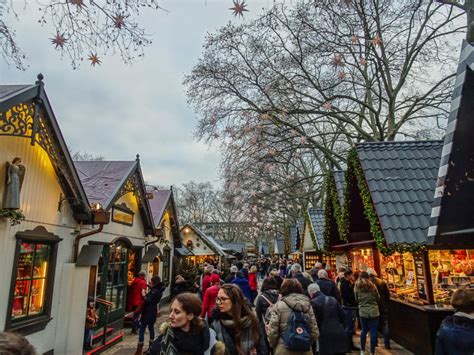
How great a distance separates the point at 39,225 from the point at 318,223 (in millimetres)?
12843

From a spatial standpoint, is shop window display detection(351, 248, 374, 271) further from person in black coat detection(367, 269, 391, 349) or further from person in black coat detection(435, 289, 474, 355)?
person in black coat detection(435, 289, 474, 355)

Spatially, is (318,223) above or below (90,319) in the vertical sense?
above

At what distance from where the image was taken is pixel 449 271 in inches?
253

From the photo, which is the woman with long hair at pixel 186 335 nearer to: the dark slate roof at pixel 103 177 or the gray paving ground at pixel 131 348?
the gray paving ground at pixel 131 348

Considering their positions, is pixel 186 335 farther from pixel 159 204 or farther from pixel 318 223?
pixel 318 223

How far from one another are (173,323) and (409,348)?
663cm

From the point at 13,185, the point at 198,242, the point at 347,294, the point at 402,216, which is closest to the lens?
the point at 13,185

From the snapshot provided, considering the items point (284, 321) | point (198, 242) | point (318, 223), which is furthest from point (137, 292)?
point (198, 242)

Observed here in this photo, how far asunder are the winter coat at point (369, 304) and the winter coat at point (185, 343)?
4.75 meters

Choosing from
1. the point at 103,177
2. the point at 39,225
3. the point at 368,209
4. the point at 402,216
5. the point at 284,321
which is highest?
the point at 103,177

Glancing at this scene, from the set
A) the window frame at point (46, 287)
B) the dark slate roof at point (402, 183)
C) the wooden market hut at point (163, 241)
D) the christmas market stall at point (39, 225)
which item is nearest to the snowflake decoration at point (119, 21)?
the christmas market stall at point (39, 225)

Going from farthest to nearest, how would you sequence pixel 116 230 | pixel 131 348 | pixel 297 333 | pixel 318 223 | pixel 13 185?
pixel 318 223, pixel 116 230, pixel 131 348, pixel 13 185, pixel 297 333

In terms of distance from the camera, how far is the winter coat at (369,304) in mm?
6297

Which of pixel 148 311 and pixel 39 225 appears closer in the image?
pixel 39 225
